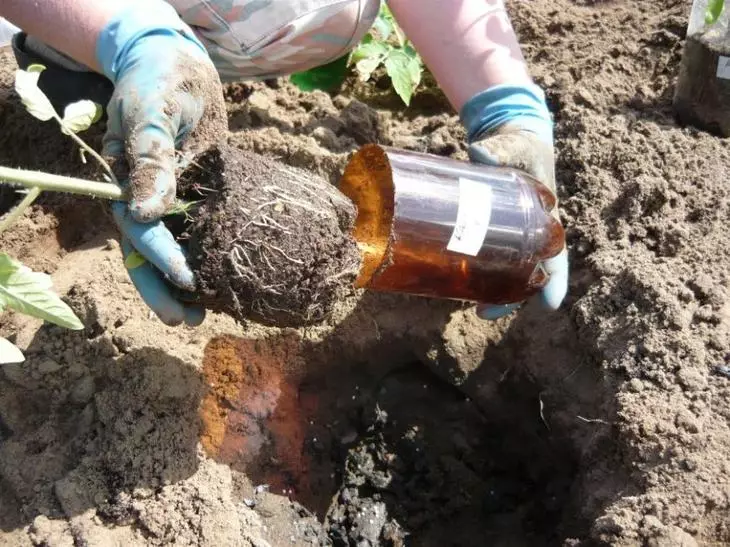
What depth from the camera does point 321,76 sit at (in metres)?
2.19

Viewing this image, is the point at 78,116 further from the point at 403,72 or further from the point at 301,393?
the point at 403,72

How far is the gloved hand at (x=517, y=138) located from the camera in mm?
1554

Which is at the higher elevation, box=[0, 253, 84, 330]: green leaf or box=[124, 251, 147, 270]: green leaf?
box=[0, 253, 84, 330]: green leaf

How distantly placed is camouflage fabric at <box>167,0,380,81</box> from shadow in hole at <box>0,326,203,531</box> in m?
0.83

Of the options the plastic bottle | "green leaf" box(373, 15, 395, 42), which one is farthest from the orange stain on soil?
"green leaf" box(373, 15, 395, 42)

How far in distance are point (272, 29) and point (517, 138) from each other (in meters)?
0.72

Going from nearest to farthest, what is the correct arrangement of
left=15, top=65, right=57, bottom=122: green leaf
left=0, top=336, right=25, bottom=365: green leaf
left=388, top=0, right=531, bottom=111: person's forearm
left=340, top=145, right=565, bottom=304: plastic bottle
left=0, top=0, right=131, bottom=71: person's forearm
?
1. left=0, top=336, right=25, bottom=365: green leaf
2. left=15, top=65, right=57, bottom=122: green leaf
3. left=340, top=145, right=565, bottom=304: plastic bottle
4. left=0, top=0, right=131, bottom=71: person's forearm
5. left=388, top=0, right=531, bottom=111: person's forearm

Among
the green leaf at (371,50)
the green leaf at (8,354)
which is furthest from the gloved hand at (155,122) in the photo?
the green leaf at (371,50)

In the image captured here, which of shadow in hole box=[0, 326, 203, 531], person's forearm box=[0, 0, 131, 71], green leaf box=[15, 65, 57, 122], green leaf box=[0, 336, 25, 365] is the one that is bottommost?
shadow in hole box=[0, 326, 203, 531]

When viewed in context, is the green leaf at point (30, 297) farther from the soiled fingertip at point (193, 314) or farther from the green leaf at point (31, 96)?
the soiled fingertip at point (193, 314)

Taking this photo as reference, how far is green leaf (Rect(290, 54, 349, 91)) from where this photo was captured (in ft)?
7.15

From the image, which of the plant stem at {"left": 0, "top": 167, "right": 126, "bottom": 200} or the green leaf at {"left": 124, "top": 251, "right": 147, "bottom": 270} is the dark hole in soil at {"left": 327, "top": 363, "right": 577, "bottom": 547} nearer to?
the green leaf at {"left": 124, "top": 251, "right": 147, "bottom": 270}

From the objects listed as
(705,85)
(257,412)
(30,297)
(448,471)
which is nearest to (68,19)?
(30,297)

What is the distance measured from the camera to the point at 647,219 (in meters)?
1.73
